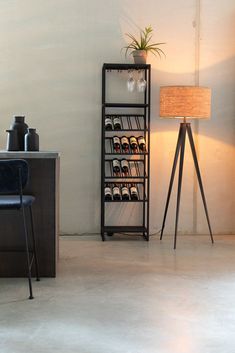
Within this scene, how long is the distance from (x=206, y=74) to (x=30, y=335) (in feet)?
12.6

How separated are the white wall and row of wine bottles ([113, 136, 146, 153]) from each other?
30 cm

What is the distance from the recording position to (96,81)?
553 centimetres

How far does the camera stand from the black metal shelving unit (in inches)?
209

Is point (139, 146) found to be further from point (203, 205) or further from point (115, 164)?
point (203, 205)

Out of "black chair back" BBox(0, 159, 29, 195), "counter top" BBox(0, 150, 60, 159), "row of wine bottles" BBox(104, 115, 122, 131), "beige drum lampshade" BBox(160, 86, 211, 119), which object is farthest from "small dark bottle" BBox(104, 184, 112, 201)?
"black chair back" BBox(0, 159, 29, 195)

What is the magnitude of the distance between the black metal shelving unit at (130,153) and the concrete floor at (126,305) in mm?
668

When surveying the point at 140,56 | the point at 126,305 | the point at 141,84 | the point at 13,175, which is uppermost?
the point at 140,56

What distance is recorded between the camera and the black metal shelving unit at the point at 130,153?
530 centimetres

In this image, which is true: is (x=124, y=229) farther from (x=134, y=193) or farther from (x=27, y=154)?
(x=27, y=154)

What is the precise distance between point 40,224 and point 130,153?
1.75 metres

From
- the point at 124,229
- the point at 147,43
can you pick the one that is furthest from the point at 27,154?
the point at 147,43

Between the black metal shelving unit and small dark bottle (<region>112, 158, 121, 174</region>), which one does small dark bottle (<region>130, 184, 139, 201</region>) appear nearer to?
the black metal shelving unit

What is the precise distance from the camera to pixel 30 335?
2.72m

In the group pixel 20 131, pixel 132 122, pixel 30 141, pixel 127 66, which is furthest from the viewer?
pixel 132 122
